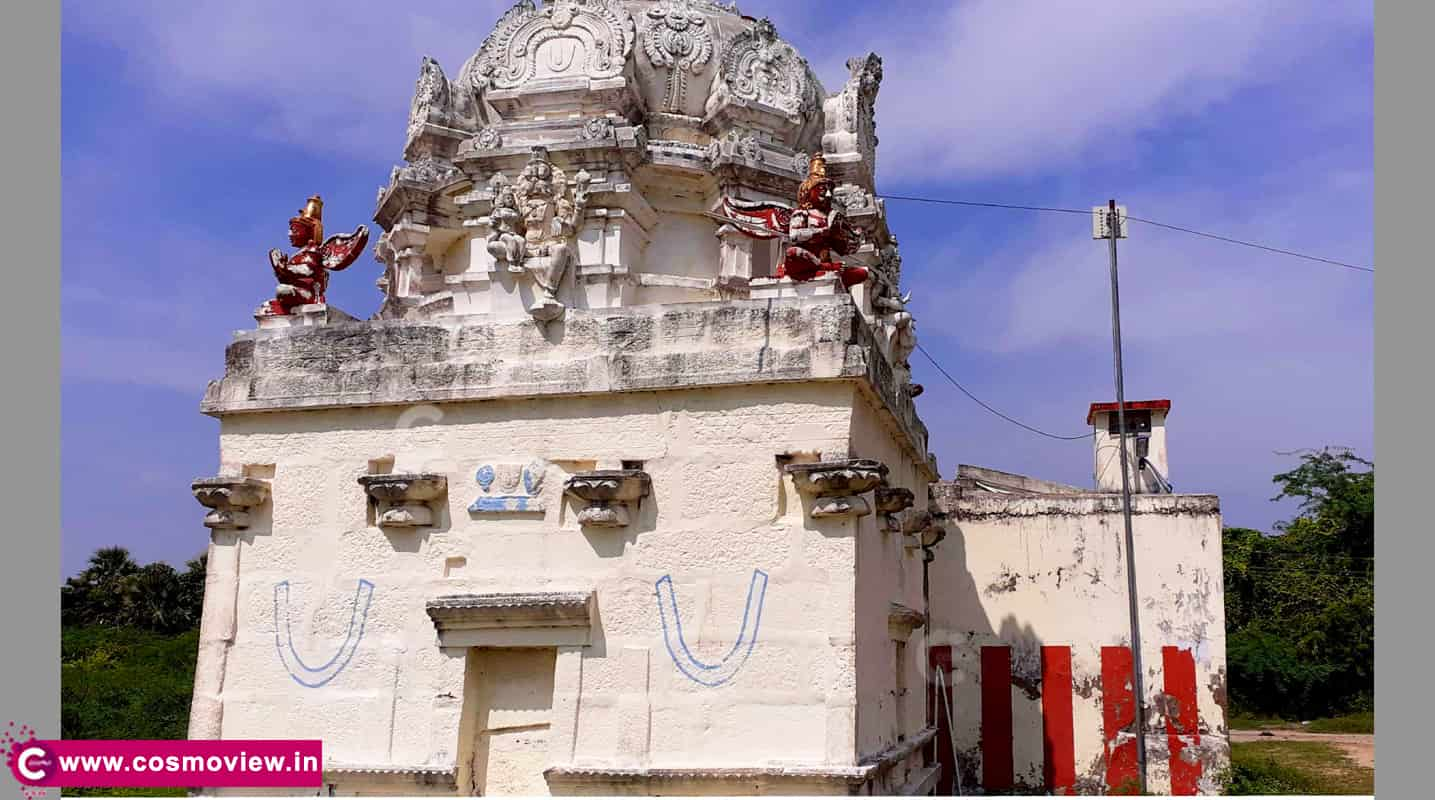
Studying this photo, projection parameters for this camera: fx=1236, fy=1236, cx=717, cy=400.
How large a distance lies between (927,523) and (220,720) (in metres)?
7.67

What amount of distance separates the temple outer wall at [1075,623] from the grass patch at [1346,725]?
15.8 m

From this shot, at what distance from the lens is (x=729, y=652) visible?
9.98 meters

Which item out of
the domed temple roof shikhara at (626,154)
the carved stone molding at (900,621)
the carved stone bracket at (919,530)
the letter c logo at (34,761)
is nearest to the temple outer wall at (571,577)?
the carved stone molding at (900,621)

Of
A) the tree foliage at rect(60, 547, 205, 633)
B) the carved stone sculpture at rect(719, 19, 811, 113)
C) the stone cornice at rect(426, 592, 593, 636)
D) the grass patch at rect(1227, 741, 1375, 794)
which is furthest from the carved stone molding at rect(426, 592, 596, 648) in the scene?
the tree foliage at rect(60, 547, 205, 633)

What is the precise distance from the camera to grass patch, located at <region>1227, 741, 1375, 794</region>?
53.5ft

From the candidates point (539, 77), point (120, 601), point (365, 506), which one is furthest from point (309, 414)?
point (120, 601)

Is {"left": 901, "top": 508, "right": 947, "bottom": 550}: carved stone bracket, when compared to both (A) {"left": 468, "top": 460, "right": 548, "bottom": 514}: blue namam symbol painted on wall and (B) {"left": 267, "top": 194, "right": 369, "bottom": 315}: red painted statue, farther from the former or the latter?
(B) {"left": 267, "top": 194, "right": 369, "bottom": 315}: red painted statue

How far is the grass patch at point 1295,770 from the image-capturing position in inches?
642

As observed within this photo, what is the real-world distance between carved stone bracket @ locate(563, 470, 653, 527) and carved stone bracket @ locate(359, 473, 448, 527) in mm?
1252

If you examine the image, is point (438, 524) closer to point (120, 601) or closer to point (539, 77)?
point (539, 77)

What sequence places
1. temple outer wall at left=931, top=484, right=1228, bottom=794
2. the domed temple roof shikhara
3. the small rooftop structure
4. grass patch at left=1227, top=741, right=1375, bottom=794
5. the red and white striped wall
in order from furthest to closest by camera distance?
the small rooftop structure < grass patch at left=1227, top=741, right=1375, bottom=794 < temple outer wall at left=931, top=484, right=1228, bottom=794 < the red and white striped wall < the domed temple roof shikhara

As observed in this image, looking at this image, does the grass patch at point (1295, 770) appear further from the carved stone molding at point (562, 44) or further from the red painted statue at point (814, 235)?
the carved stone molding at point (562, 44)

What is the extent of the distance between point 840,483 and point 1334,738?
72.6 ft

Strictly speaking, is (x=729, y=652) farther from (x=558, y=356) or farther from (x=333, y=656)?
(x=333, y=656)
